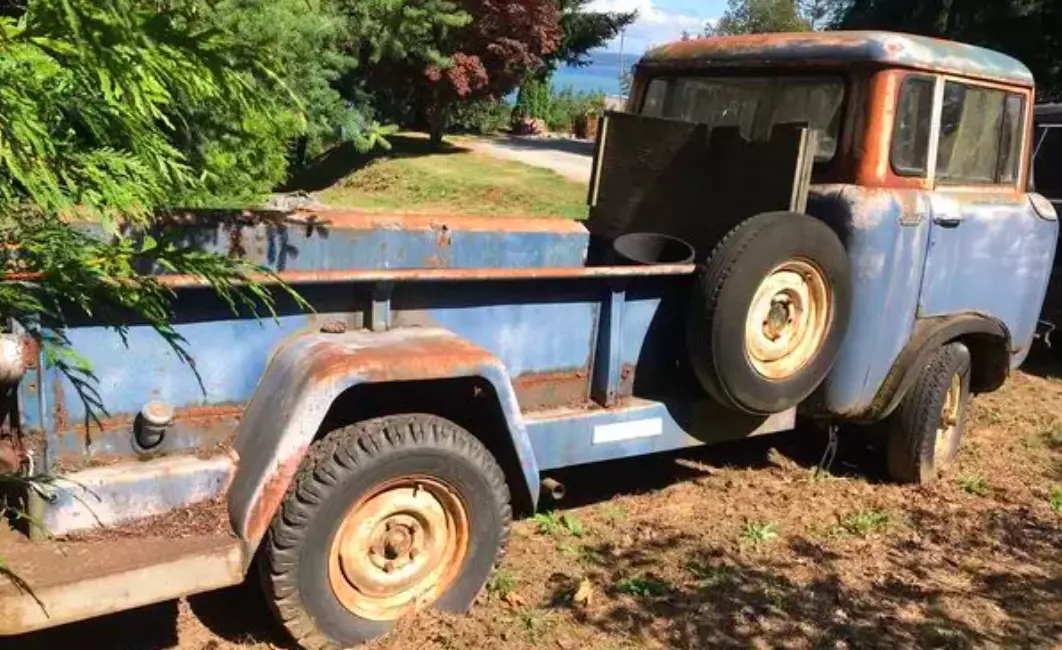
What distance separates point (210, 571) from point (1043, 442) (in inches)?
200

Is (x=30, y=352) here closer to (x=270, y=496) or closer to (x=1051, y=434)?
(x=270, y=496)

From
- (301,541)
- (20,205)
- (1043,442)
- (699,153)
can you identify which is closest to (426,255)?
(699,153)

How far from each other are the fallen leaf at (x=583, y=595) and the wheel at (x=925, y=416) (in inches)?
81.9

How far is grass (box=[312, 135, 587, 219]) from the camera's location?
15.5 m

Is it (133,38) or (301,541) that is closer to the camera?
(133,38)

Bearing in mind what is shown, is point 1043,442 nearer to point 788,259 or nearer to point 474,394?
point 788,259

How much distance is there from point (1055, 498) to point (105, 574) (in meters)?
4.48

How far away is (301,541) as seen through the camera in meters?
3.18

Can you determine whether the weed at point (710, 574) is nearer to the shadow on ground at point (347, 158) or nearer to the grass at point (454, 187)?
the grass at point (454, 187)

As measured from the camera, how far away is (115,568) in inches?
113

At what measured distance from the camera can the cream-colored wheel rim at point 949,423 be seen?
544 cm

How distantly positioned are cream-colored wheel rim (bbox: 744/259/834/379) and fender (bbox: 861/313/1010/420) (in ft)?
2.45

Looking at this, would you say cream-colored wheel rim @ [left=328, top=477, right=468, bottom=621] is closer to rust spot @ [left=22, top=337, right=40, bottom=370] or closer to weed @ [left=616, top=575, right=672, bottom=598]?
weed @ [left=616, top=575, right=672, bottom=598]

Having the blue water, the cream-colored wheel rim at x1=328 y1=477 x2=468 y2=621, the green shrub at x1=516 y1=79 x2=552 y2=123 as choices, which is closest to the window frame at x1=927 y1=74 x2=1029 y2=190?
the cream-colored wheel rim at x1=328 y1=477 x2=468 y2=621
